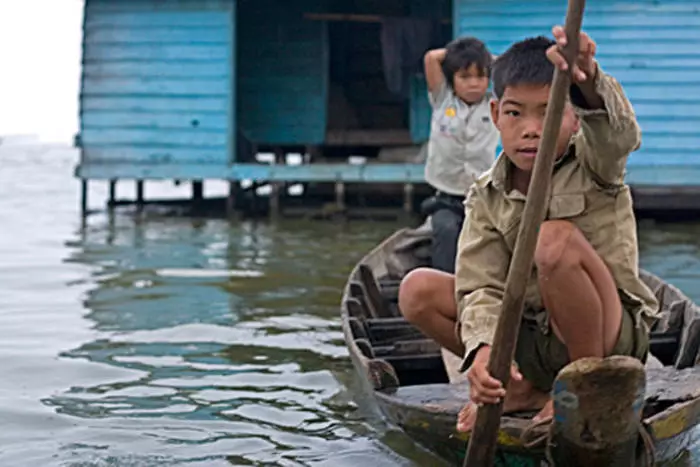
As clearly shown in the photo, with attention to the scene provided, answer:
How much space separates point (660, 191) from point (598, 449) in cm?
1020

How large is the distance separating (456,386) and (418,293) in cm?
42

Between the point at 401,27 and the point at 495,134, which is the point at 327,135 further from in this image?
the point at 495,134

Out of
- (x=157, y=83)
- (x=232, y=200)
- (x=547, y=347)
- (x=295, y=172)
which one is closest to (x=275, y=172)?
(x=295, y=172)

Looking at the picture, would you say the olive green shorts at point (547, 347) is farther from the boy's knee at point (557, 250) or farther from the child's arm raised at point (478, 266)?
the boy's knee at point (557, 250)

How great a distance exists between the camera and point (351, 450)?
3936 mm

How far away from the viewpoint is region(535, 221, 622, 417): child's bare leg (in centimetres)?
293

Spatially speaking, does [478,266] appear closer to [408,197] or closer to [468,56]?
[468,56]

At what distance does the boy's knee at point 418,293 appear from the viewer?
3459 mm

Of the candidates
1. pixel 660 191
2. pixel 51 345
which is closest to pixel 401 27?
pixel 660 191

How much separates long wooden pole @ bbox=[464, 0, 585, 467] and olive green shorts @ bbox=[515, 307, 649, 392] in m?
0.49

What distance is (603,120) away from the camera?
Result: 2.83m

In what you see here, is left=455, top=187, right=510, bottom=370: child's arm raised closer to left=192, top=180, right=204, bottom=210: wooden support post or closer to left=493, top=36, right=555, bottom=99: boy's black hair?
left=493, top=36, right=555, bottom=99: boy's black hair

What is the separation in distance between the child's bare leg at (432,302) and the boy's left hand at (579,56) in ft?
3.32

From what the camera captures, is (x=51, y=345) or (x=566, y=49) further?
(x=51, y=345)
